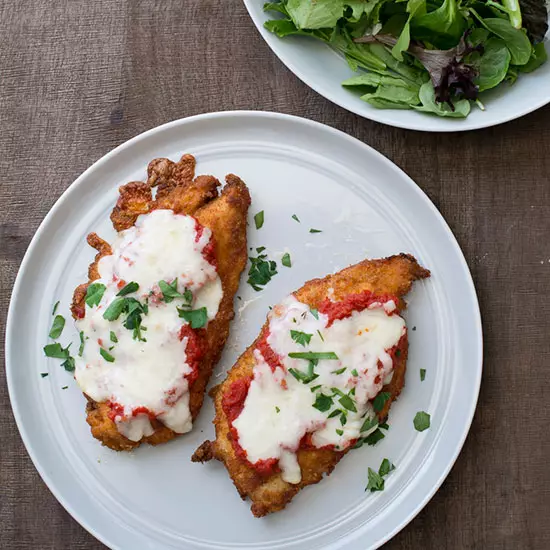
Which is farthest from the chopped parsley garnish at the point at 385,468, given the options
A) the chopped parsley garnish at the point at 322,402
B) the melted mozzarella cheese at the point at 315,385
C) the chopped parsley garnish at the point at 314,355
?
the chopped parsley garnish at the point at 314,355

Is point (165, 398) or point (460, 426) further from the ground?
point (165, 398)

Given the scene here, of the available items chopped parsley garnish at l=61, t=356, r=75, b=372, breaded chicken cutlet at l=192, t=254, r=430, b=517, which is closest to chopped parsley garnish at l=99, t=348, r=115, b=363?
chopped parsley garnish at l=61, t=356, r=75, b=372

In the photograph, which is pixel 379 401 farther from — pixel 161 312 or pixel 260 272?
pixel 161 312

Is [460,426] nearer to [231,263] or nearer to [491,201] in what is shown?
[491,201]

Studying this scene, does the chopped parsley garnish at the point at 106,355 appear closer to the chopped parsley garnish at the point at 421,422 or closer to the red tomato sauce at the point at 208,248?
the red tomato sauce at the point at 208,248

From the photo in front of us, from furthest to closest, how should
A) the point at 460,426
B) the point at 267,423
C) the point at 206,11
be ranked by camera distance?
the point at 206,11 → the point at 460,426 → the point at 267,423

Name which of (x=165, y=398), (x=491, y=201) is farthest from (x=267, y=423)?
(x=491, y=201)

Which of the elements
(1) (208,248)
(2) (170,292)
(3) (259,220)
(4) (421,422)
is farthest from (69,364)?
(4) (421,422)
